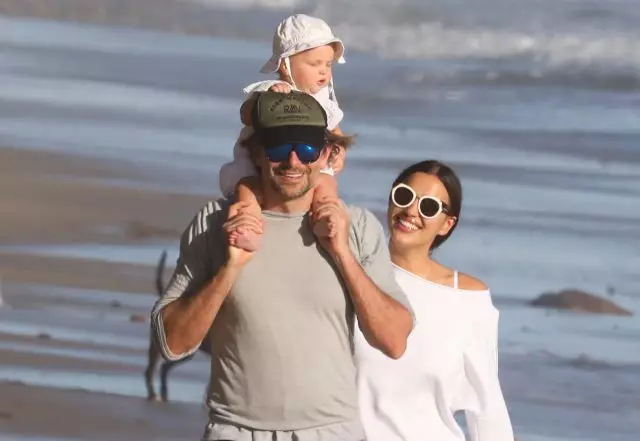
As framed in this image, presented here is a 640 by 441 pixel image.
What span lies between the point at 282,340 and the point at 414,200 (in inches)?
33.4

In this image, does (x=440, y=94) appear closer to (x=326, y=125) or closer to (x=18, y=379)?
(x=18, y=379)

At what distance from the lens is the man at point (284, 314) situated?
381 centimetres

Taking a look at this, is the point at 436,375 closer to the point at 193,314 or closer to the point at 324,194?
the point at 324,194

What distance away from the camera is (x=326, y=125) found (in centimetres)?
396

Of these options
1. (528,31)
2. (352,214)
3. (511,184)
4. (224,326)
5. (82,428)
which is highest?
(528,31)

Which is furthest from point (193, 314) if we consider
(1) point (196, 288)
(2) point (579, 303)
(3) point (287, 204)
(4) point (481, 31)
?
(4) point (481, 31)

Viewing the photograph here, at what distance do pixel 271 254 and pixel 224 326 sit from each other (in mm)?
184

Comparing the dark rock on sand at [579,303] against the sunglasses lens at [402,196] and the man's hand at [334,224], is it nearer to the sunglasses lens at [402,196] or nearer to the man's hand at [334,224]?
the sunglasses lens at [402,196]

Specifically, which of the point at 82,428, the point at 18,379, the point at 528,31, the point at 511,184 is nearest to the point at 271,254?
the point at 82,428

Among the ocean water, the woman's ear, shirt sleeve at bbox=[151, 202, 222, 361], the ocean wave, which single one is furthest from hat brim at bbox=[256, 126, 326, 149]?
the ocean wave

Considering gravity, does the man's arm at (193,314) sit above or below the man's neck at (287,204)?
below

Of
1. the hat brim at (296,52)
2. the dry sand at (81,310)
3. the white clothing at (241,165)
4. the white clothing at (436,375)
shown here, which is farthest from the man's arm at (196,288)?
the dry sand at (81,310)

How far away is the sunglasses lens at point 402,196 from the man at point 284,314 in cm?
68

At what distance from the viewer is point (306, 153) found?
3.84 meters
